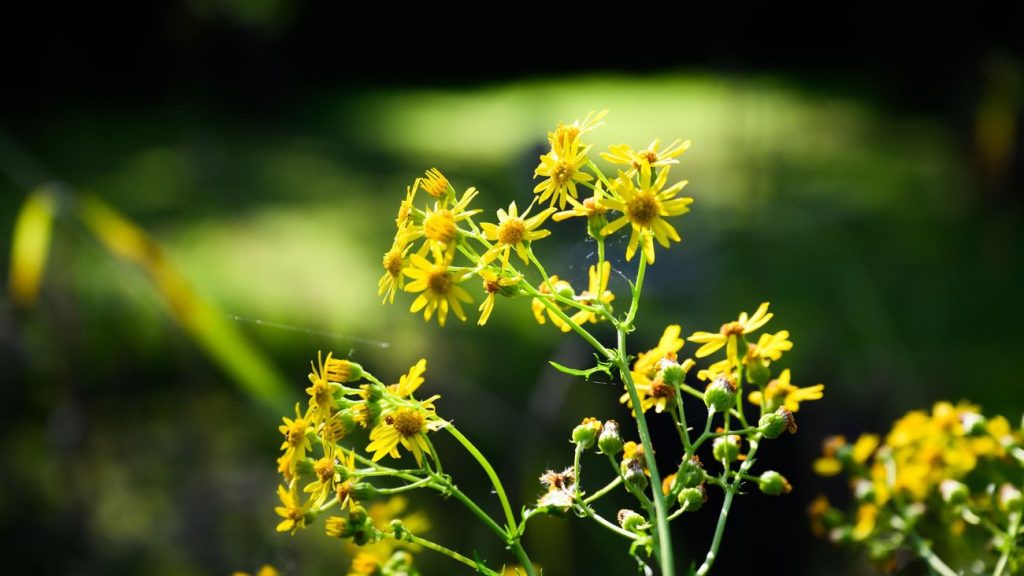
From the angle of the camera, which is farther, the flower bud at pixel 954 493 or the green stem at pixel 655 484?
the flower bud at pixel 954 493

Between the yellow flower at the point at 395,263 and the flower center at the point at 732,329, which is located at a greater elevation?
the yellow flower at the point at 395,263

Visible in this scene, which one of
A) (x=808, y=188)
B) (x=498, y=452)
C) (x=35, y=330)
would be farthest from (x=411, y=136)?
(x=498, y=452)

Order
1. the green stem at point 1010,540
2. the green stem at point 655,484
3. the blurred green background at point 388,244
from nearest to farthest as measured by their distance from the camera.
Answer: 1. the green stem at point 655,484
2. the green stem at point 1010,540
3. the blurred green background at point 388,244

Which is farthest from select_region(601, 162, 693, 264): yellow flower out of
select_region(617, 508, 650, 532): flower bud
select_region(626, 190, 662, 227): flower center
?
select_region(617, 508, 650, 532): flower bud

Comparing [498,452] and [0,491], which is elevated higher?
[0,491]

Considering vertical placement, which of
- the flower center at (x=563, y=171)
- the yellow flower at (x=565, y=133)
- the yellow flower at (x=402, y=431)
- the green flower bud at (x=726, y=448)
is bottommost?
the green flower bud at (x=726, y=448)

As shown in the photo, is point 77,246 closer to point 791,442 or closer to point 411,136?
point 411,136

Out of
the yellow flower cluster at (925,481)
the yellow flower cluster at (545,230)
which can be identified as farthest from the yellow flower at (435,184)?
the yellow flower cluster at (925,481)

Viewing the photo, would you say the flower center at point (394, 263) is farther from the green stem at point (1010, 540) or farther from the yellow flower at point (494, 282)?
the green stem at point (1010, 540)
